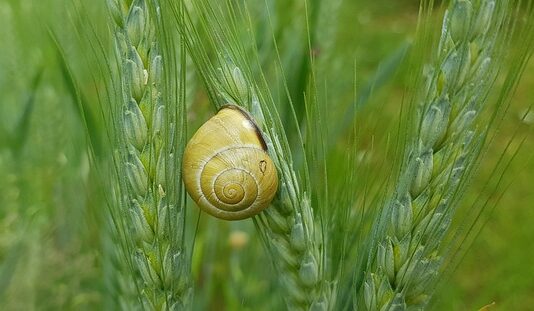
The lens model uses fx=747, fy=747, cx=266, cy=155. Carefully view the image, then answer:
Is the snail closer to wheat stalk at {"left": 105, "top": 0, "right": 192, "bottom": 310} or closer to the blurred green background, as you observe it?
wheat stalk at {"left": 105, "top": 0, "right": 192, "bottom": 310}

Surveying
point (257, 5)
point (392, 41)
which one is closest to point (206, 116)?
point (257, 5)

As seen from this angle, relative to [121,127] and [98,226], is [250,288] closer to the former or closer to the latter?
[98,226]

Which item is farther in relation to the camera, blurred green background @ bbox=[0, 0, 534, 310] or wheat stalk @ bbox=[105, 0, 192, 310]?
blurred green background @ bbox=[0, 0, 534, 310]

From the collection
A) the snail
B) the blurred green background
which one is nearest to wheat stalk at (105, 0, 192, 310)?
the snail

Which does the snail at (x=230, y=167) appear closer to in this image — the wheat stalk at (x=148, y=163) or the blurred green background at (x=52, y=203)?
the wheat stalk at (x=148, y=163)

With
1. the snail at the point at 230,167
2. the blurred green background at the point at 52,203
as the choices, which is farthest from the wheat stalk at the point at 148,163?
the blurred green background at the point at 52,203
